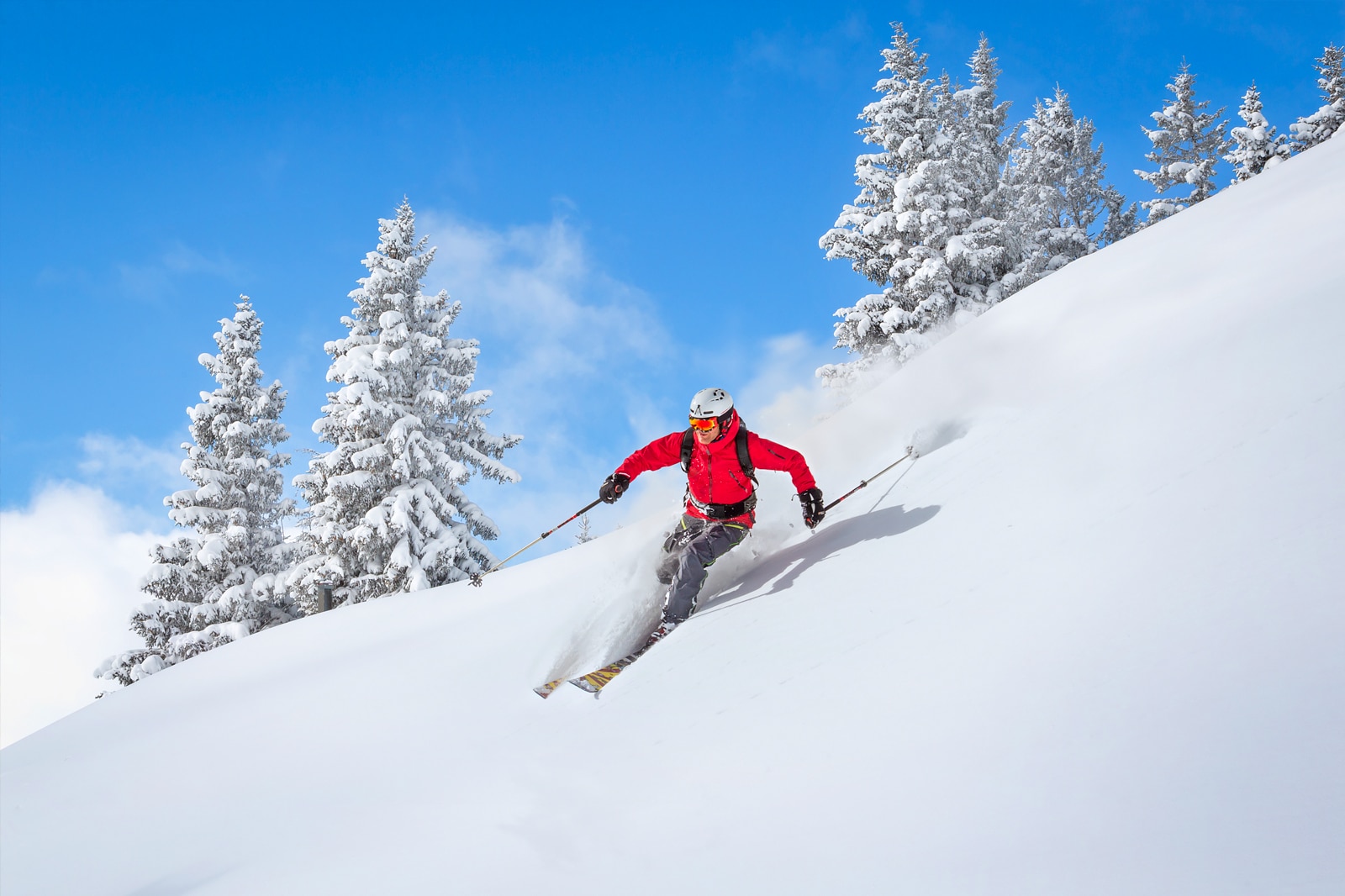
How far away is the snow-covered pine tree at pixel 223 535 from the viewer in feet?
62.1

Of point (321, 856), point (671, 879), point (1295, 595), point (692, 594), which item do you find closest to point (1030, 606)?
point (1295, 595)

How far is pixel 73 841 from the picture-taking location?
15.8 ft

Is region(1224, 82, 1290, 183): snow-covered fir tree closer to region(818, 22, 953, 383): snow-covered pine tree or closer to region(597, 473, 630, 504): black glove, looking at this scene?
region(818, 22, 953, 383): snow-covered pine tree

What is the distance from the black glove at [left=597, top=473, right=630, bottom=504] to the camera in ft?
21.6

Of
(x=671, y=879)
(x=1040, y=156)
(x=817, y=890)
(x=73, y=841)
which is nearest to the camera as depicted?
(x=817, y=890)

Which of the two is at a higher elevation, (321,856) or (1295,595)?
(321,856)

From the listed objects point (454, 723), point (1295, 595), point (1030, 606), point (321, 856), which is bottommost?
point (1295, 595)

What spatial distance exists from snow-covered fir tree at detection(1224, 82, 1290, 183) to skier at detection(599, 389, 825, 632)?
31.7 metres

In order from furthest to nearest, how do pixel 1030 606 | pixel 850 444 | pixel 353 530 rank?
pixel 353 530
pixel 850 444
pixel 1030 606

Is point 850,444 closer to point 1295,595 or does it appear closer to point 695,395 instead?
point 695,395

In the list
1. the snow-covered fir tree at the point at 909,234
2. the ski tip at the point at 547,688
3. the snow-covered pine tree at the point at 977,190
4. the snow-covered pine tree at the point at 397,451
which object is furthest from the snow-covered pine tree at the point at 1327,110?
the ski tip at the point at 547,688

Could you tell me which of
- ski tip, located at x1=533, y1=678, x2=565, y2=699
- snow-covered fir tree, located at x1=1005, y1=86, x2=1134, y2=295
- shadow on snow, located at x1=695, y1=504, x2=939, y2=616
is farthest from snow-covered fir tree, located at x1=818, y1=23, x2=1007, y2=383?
ski tip, located at x1=533, y1=678, x2=565, y2=699

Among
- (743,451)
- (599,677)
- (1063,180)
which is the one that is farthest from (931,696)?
(1063,180)

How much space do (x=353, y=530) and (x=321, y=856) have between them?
14.5 metres
